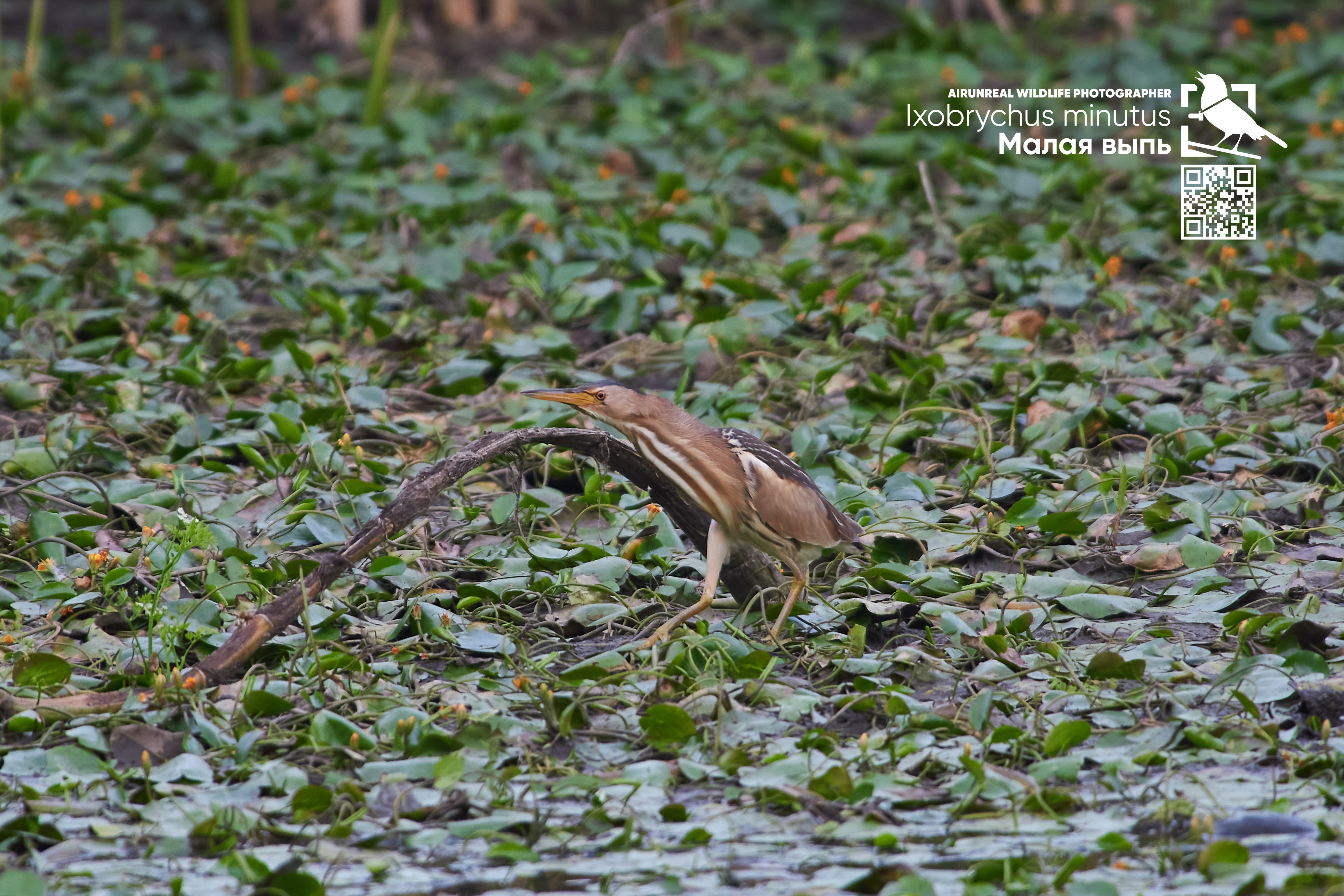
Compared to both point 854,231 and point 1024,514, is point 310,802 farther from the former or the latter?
point 854,231

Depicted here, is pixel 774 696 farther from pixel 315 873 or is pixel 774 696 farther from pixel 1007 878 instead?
pixel 315 873

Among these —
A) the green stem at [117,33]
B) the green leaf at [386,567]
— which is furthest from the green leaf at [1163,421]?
the green stem at [117,33]

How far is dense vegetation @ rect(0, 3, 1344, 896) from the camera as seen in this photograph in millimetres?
3301

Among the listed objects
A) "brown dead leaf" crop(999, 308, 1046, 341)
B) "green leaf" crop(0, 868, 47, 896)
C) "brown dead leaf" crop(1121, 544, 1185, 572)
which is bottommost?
"green leaf" crop(0, 868, 47, 896)

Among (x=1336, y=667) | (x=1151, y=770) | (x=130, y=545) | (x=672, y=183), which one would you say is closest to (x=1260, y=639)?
(x=1336, y=667)

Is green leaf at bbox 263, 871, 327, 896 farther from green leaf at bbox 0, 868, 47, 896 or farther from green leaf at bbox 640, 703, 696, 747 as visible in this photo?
green leaf at bbox 640, 703, 696, 747

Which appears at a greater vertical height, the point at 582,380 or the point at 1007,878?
the point at 582,380

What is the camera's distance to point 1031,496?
475cm

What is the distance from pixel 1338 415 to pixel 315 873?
3.57 m

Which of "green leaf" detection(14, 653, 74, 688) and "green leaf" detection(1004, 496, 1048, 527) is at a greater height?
"green leaf" detection(1004, 496, 1048, 527)

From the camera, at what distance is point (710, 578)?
4176mm

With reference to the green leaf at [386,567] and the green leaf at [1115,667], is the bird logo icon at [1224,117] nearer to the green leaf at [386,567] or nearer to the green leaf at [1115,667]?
the green leaf at [1115,667]

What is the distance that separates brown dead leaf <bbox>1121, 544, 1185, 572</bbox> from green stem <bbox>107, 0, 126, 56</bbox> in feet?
26.5

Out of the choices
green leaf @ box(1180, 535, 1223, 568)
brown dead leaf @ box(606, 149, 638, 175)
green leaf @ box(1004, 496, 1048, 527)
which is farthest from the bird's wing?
brown dead leaf @ box(606, 149, 638, 175)
